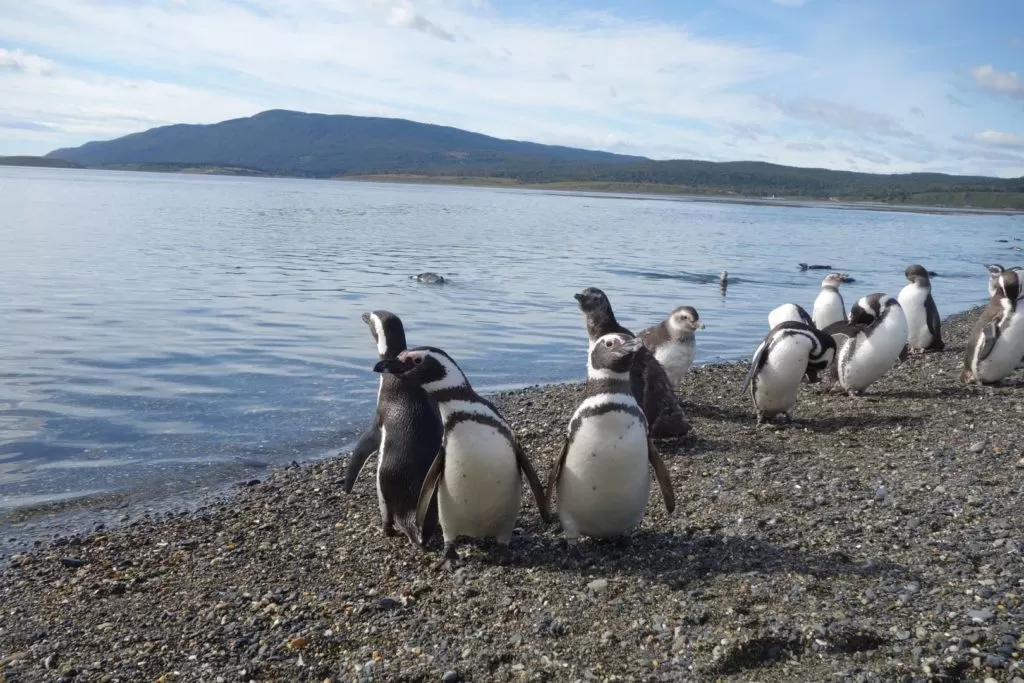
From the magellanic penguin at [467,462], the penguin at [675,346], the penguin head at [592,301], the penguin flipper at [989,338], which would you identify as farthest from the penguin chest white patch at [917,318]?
the magellanic penguin at [467,462]

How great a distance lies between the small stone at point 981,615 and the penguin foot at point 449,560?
113 inches

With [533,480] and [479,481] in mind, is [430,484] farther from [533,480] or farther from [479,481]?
[533,480]

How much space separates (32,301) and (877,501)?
1798 cm

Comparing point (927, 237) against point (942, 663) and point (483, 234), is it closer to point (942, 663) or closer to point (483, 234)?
point (483, 234)

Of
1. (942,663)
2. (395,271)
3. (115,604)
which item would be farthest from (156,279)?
(942,663)

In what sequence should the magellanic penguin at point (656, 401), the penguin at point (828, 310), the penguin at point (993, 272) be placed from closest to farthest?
the magellanic penguin at point (656, 401)
the penguin at point (993, 272)
the penguin at point (828, 310)

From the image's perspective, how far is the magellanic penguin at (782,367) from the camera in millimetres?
9633

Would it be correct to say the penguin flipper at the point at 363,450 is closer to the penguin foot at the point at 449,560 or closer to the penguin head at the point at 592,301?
the penguin foot at the point at 449,560

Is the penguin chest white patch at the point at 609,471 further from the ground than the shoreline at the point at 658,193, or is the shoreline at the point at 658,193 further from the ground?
the shoreline at the point at 658,193

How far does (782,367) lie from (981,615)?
5.33 metres

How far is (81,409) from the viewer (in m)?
11.3

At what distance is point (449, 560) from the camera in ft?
19.7

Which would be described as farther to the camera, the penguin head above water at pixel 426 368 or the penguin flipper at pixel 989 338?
the penguin flipper at pixel 989 338

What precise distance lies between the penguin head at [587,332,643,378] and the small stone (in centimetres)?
223
